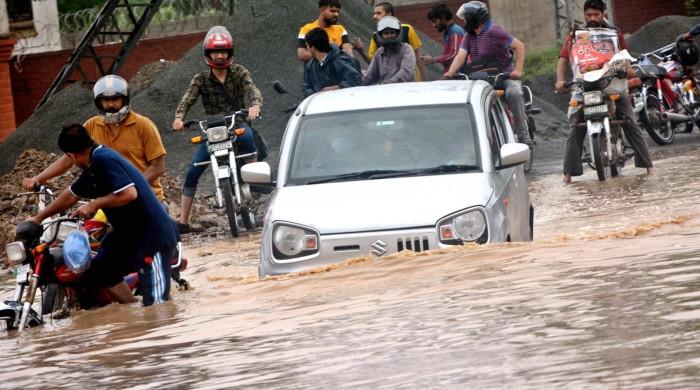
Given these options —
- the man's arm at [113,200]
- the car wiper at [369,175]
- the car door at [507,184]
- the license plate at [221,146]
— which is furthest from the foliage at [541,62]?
the man's arm at [113,200]

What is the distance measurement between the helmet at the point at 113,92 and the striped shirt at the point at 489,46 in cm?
771

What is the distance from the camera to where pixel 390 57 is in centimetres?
1830

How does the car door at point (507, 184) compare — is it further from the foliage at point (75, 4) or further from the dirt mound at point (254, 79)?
the foliage at point (75, 4)

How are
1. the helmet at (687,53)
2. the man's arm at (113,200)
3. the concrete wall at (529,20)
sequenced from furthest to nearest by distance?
the concrete wall at (529,20), the helmet at (687,53), the man's arm at (113,200)

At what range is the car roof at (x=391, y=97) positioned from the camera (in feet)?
38.7

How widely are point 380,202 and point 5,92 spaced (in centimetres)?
1794

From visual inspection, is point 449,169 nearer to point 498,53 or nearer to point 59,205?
point 59,205

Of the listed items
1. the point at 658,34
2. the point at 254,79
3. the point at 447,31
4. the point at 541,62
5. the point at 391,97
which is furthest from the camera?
the point at 658,34

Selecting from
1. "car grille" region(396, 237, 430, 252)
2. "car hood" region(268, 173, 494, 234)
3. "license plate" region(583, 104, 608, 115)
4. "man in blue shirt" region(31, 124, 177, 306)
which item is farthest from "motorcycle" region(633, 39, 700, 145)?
"man in blue shirt" region(31, 124, 177, 306)

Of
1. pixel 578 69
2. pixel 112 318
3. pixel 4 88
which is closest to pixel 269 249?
pixel 112 318

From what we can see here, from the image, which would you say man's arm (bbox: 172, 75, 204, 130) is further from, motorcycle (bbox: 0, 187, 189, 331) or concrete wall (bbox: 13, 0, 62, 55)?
concrete wall (bbox: 13, 0, 62, 55)

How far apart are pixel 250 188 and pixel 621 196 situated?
3619mm

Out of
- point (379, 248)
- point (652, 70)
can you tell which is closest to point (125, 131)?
point (379, 248)

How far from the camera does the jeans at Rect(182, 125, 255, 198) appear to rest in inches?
649
